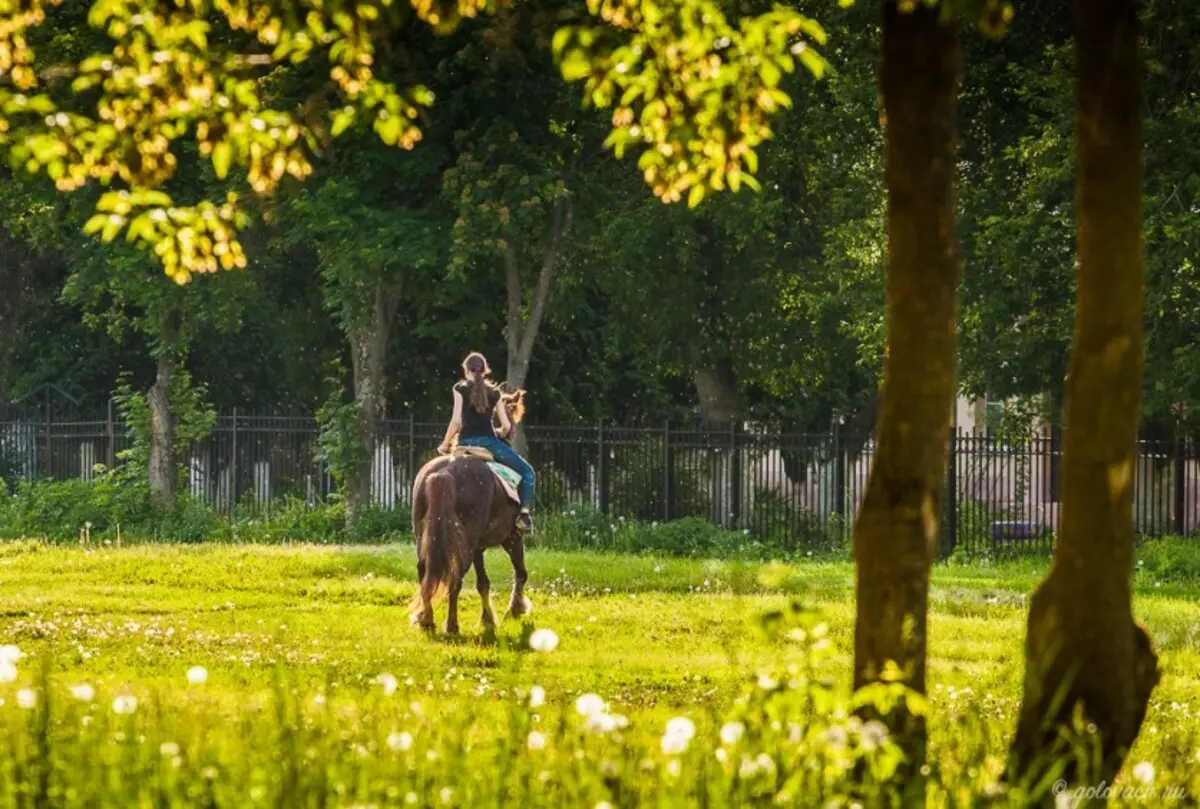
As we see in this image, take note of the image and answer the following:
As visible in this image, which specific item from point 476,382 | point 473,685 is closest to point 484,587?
point 476,382

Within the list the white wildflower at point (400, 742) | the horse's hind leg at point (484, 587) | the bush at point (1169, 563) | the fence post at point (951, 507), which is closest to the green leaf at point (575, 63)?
the white wildflower at point (400, 742)

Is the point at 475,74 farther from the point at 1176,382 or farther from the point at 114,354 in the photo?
the point at 114,354

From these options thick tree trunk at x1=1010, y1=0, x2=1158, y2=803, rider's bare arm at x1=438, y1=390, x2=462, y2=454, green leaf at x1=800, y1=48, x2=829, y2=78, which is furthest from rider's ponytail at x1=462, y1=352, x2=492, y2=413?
thick tree trunk at x1=1010, y1=0, x2=1158, y2=803

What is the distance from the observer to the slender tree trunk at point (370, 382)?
32.0 m

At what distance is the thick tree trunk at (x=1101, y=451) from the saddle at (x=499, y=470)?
9559 mm

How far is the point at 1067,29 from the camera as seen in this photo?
29.6m

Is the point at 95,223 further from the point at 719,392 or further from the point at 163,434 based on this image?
the point at 719,392

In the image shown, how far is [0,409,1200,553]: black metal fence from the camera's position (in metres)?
30.8

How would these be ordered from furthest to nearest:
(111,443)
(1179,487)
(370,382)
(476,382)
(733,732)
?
(111,443) → (370,382) → (1179,487) → (476,382) → (733,732)

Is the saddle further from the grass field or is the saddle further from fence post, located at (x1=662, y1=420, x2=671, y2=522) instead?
fence post, located at (x1=662, y1=420, x2=671, y2=522)

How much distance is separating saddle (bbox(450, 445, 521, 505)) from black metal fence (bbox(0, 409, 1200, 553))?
12.5m

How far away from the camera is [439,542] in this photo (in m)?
16.4

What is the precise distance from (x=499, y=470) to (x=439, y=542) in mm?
1440

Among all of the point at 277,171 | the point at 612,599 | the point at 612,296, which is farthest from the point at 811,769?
the point at 612,296
